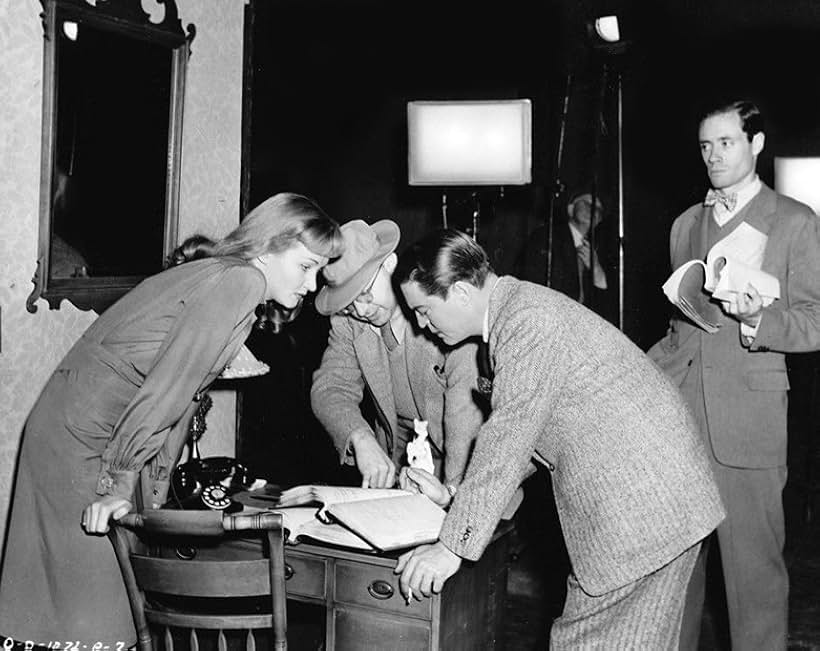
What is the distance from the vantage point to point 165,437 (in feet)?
7.75

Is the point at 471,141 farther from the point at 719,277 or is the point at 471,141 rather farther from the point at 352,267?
the point at 719,277

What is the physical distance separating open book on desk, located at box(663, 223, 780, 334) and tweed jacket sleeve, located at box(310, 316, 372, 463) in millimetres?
1039

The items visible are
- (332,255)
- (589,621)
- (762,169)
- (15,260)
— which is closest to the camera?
(589,621)

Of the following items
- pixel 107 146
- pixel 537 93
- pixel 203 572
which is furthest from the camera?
pixel 537 93

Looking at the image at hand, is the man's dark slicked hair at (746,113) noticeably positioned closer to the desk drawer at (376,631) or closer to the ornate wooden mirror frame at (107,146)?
the desk drawer at (376,631)

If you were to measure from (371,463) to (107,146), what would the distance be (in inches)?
68.7

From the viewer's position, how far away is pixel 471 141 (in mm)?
3973

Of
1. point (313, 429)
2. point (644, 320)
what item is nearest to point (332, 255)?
point (313, 429)

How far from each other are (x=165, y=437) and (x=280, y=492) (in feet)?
1.73

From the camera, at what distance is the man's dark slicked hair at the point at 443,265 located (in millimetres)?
2213

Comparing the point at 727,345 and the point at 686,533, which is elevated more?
the point at 727,345

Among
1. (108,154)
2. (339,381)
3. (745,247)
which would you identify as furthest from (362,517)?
(108,154)

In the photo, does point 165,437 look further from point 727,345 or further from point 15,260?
point 727,345

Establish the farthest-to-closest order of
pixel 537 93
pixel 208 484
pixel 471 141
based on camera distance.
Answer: pixel 537 93, pixel 471 141, pixel 208 484
